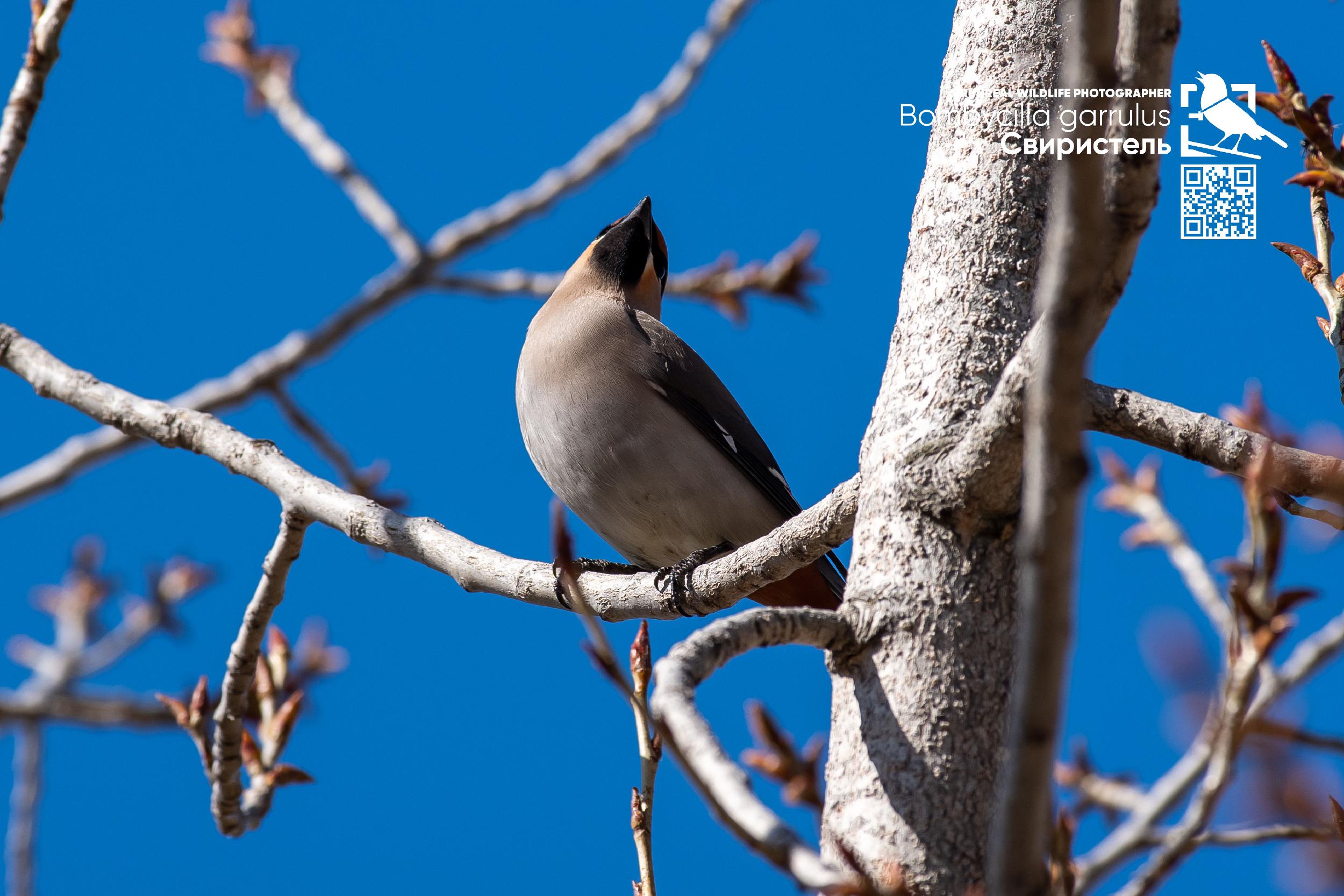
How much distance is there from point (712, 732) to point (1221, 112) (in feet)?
9.05

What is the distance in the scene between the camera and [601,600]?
3.03 metres

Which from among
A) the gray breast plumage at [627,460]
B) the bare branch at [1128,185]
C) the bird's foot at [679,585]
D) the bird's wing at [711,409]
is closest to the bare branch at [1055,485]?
the bare branch at [1128,185]

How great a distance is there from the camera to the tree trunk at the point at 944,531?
89.8 inches

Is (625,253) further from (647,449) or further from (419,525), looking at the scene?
(419,525)

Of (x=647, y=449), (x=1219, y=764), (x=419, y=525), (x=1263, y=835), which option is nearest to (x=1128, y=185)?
(x=1219, y=764)

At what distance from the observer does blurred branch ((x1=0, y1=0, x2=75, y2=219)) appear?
→ 337 centimetres

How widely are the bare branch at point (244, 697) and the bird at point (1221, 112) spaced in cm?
261

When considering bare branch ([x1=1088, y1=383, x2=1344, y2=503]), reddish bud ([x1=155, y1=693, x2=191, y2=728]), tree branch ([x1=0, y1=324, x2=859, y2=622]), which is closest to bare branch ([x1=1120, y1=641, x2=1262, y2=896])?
bare branch ([x1=1088, y1=383, x2=1344, y2=503])

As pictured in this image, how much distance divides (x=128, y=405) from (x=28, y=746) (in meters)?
0.91

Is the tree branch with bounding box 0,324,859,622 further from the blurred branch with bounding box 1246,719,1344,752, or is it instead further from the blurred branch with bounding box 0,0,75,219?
the blurred branch with bounding box 1246,719,1344,752

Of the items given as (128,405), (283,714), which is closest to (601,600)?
(283,714)

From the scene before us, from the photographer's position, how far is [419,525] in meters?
3.20

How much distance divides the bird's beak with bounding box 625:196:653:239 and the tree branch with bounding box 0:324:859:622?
2808 mm

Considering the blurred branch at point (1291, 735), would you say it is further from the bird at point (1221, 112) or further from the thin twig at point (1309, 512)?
the bird at point (1221, 112)
